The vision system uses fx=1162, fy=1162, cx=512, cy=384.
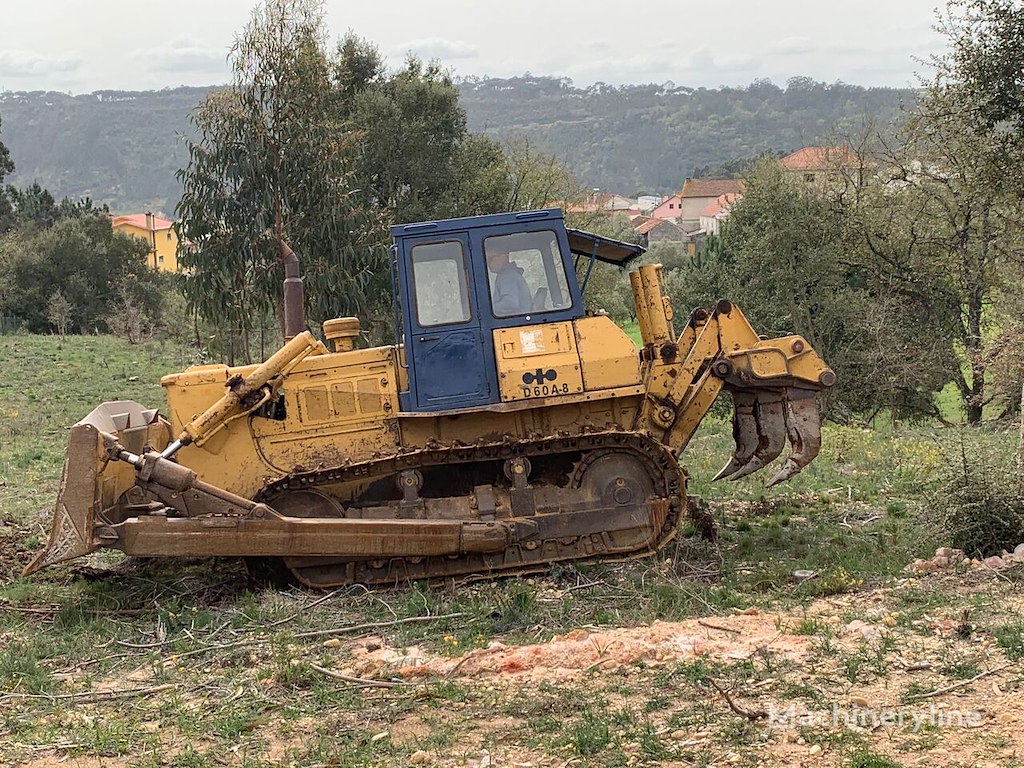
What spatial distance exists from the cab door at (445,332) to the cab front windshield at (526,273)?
0.70 feet

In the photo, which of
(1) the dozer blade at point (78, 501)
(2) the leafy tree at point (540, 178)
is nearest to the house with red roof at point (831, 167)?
(2) the leafy tree at point (540, 178)

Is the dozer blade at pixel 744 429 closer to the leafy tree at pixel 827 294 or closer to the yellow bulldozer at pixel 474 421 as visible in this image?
the yellow bulldozer at pixel 474 421

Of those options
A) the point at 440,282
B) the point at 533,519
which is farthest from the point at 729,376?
the point at 440,282

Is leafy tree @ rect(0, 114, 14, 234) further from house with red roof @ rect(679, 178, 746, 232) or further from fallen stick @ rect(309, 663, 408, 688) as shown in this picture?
house with red roof @ rect(679, 178, 746, 232)

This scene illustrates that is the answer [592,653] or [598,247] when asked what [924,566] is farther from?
[598,247]

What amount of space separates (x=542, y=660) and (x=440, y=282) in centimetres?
385

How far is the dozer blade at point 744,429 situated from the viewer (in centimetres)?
1060

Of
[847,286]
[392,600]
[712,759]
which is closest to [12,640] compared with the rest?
[392,600]

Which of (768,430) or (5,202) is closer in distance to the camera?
(768,430)

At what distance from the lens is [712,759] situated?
220 inches

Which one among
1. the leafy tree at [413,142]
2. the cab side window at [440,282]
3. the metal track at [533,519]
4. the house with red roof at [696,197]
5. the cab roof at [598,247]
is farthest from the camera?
the house with red roof at [696,197]

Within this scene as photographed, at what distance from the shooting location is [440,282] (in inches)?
393

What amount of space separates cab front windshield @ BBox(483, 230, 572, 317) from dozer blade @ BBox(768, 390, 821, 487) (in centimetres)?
224

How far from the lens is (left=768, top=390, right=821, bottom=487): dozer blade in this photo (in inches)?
405
